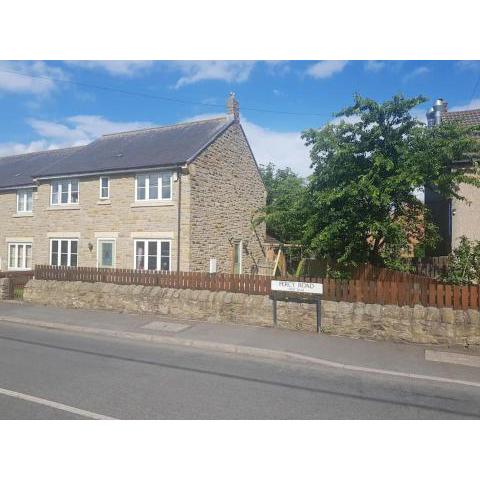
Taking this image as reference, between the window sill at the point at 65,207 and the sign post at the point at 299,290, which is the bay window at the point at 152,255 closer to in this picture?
the window sill at the point at 65,207

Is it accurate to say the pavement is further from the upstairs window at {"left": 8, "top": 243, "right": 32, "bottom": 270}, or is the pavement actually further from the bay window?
the upstairs window at {"left": 8, "top": 243, "right": 32, "bottom": 270}

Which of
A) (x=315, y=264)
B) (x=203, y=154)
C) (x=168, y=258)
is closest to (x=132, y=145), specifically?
(x=203, y=154)

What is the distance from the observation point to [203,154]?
1772cm

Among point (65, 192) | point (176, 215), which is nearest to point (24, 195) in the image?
point (65, 192)

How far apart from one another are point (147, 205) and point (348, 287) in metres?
10.5

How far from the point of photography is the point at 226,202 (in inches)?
772

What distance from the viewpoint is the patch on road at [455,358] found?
7.71m

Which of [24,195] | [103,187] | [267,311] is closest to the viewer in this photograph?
[267,311]

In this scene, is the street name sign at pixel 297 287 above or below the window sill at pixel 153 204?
below

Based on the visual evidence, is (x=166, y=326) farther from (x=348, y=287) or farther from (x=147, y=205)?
(x=147, y=205)

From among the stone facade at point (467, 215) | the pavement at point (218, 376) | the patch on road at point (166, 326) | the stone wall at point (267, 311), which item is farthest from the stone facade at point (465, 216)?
the patch on road at point (166, 326)

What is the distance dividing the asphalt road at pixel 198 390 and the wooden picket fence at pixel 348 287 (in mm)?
3059

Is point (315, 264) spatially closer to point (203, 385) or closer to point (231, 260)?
point (231, 260)

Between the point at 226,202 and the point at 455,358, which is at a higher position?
the point at 226,202
